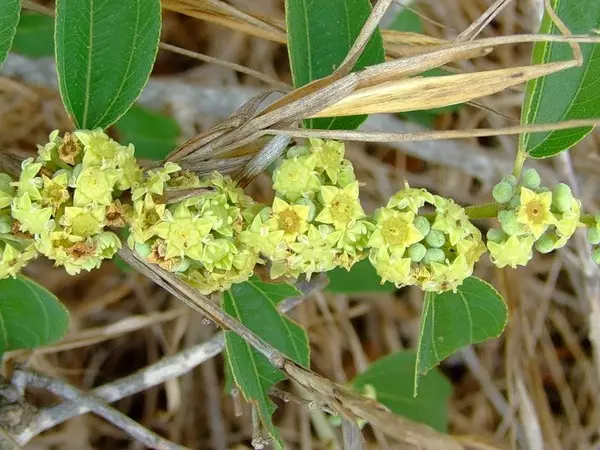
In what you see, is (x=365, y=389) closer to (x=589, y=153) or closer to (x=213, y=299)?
(x=213, y=299)

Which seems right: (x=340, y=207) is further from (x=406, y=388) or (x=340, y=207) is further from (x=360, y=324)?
(x=360, y=324)

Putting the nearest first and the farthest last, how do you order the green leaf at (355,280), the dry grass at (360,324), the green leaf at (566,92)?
1. the green leaf at (566,92)
2. the green leaf at (355,280)
3. the dry grass at (360,324)

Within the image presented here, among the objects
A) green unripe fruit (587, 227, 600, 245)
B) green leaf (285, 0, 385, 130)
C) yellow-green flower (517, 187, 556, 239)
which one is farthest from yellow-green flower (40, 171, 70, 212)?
green unripe fruit (587, 227, 600, 245)

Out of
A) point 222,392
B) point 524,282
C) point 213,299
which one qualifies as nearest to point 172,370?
point 213,299

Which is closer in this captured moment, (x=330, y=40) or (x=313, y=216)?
(x=313, y=216)

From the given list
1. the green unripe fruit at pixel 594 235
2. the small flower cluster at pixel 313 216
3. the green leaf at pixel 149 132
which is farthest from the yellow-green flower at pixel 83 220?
the green leaf at pixel 149 132

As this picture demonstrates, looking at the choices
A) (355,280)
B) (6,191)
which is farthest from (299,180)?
(355,280)

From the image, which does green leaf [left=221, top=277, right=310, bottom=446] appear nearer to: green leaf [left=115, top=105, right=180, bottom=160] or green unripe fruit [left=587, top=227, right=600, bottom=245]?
green unripe fruit [left=587, top=227, right=600, bottom=245]

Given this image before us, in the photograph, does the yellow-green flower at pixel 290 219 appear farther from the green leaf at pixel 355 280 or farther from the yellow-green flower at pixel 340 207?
the green leaf at pixel 355 280
